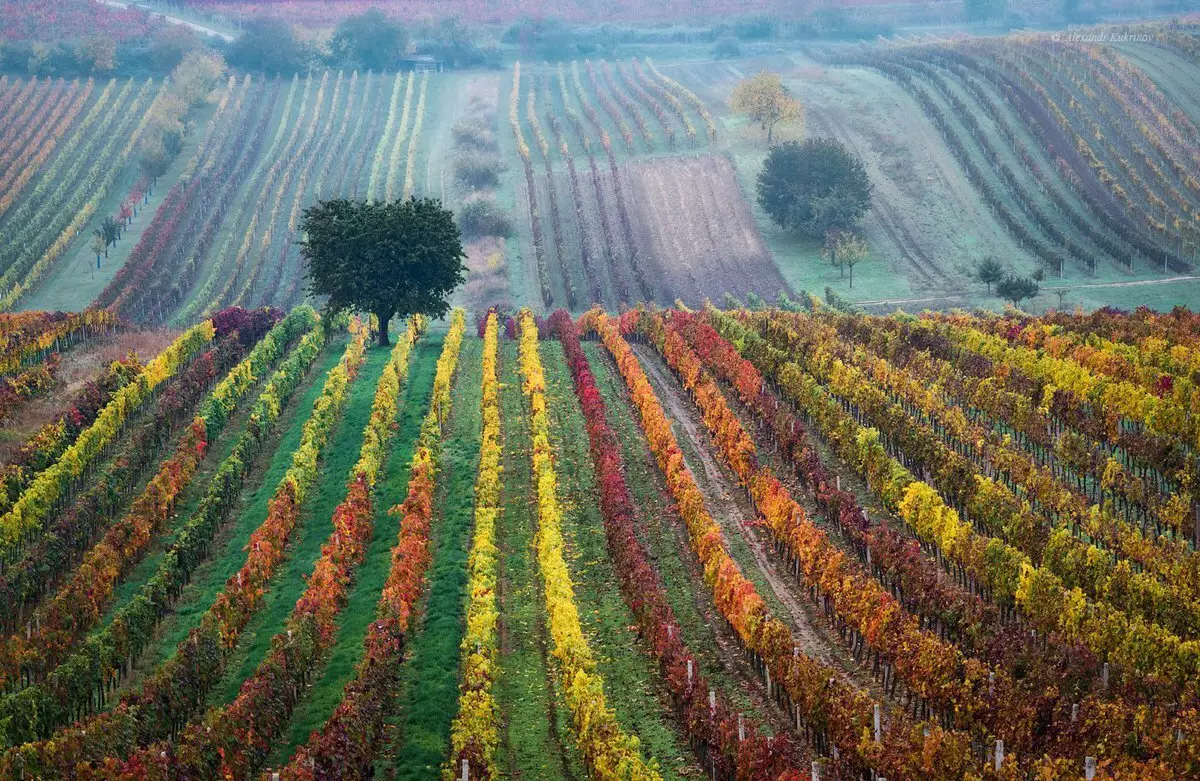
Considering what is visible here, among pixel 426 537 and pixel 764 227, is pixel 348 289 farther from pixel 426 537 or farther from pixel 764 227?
pixel 764 227

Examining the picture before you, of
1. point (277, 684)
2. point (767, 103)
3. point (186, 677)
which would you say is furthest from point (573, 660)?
point (767, 103)

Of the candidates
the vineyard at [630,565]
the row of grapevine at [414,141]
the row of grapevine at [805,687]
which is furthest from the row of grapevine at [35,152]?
the row of grapevine at [805,687]

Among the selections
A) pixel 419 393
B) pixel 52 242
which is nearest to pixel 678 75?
pixel 52 242

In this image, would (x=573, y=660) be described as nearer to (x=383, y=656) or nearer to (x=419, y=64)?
(x=383, y=656)

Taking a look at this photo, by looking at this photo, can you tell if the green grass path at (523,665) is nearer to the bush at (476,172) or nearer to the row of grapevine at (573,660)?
the row of grapevine at (573,660)

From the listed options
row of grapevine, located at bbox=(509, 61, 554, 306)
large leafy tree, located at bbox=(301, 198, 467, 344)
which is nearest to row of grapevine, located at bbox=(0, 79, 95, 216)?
row of grapevine, located at bbox=(509, 61, 554, 306)
